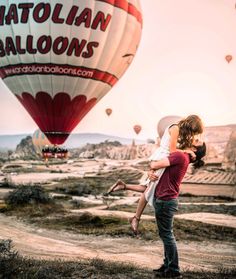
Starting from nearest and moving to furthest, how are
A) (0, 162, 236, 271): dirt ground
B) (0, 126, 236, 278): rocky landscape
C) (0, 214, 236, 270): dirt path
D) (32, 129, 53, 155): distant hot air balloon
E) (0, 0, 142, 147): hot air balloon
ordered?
(0, 162, 236, 271): dirt ground → (0, 214, 236, 270): dirt path → (0, 126, 236, 278): rocky landscape → (0, 0, 142, 147): hot air balloon → (32, 129, 53, 155): distant hot air balloon

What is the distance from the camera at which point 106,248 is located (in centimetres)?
1267

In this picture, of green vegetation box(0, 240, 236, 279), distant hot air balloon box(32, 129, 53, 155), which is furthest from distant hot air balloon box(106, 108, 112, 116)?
green vegetation box(0, 240, 236, 279)

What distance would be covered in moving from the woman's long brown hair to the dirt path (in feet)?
16.1

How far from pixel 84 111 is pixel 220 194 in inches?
565

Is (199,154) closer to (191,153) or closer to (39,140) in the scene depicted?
(191,153)

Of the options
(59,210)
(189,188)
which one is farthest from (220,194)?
(59,210)

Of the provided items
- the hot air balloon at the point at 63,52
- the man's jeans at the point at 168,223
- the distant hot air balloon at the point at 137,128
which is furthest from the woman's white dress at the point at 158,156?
the distant hot air balloon at the point at 137,128

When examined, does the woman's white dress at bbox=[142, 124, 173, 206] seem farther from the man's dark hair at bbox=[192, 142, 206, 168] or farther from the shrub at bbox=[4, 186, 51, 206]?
the shrub at bbox=[4, 186, 51, 206]

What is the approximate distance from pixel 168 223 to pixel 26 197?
15.0 metres

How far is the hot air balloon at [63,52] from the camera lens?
16.5 metres

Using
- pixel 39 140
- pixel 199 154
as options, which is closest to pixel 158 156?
pixel 199 154

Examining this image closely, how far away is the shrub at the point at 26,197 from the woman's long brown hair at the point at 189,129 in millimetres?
14839

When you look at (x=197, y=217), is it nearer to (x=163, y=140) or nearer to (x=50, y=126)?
(x=50, y=126)

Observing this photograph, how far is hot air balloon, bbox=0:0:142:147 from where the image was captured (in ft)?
54.0
